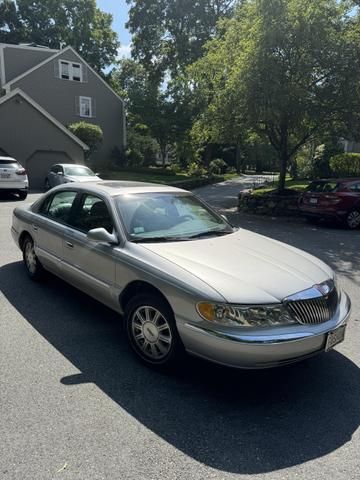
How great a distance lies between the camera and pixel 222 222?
5059 mm

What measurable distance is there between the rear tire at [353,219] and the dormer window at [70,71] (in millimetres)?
24499

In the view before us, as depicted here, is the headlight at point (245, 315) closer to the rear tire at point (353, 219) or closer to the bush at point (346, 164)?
the rear tire at point (353, 219)

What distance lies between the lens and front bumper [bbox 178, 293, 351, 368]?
3068 mm

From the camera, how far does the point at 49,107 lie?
2934cm

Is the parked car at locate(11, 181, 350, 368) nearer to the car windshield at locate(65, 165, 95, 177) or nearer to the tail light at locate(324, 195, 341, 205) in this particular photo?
the tail light at locate(324, 195, 341, 205)

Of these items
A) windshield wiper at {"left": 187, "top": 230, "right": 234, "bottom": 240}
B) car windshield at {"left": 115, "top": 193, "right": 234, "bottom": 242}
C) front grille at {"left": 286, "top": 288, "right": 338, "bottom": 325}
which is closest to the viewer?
front grille at {"left": 286, "top": 288, "right": 338, "bottom": 325}

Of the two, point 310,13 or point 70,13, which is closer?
point 310,13

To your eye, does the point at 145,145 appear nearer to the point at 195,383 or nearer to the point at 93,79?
the point at 93,79

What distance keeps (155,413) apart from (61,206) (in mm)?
3182

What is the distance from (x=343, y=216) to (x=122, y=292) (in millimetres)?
9840

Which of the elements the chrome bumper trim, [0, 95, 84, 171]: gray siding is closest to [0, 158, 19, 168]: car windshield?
[0, 95, 84, 171]: gray siding

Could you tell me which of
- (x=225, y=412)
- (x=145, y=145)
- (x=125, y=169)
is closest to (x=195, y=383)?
(x=225, y=412)

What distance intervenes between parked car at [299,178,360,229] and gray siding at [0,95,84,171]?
627 inches

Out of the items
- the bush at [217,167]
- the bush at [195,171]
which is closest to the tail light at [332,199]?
the bush at [195,171]
